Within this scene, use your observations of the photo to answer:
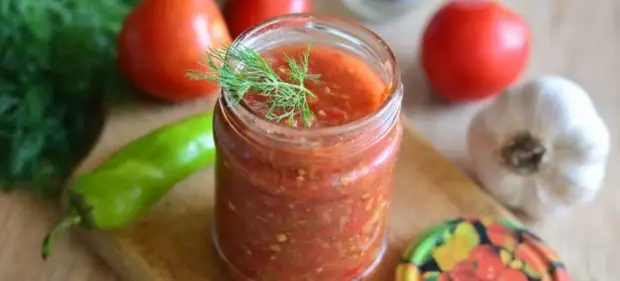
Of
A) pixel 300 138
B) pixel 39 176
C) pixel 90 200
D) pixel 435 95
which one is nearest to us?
pixel 300 138

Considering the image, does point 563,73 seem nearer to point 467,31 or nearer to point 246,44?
point 467,31

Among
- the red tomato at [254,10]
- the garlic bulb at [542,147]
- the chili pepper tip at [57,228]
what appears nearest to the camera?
the chili pepper tip at [57,228]

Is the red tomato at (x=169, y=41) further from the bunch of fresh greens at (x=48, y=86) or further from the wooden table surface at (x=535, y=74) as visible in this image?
the wooden table surface at (x=535, y=74)

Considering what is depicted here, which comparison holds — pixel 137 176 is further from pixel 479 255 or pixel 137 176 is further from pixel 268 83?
pixel 479 255

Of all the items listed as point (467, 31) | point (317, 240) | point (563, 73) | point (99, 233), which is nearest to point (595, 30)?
point (563, 73)

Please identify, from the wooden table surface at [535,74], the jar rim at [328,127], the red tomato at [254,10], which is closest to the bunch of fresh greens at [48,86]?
the wooden table surface at [535,74]

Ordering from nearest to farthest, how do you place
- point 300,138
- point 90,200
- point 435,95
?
point 300,138, point 90,200, point 435,95
